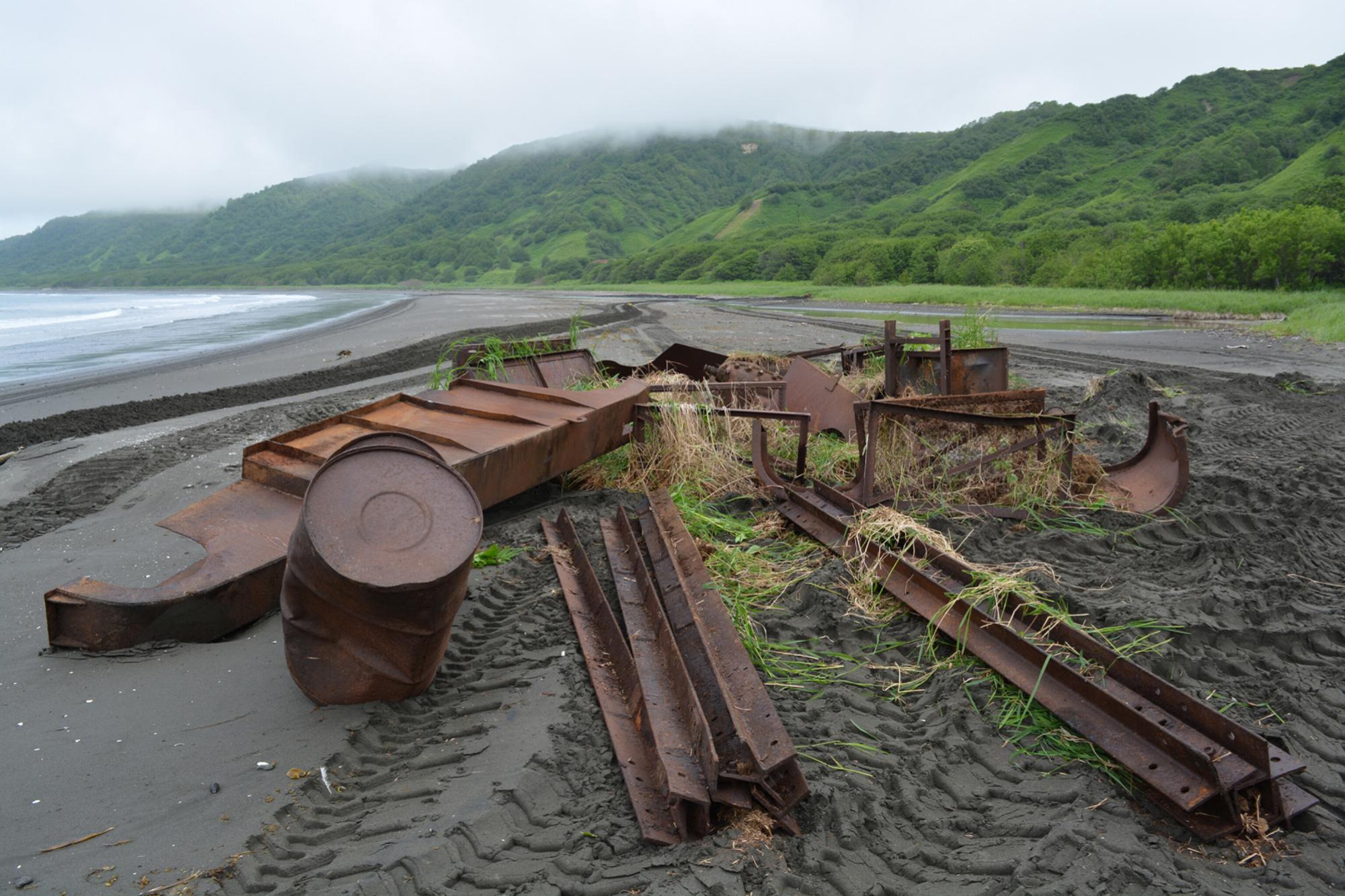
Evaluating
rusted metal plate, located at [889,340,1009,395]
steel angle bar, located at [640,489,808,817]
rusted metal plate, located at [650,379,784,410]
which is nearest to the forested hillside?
rusted metal plate, located at [889,340,1009,395]

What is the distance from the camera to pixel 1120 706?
315 centimetres

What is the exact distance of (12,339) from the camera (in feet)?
99.2

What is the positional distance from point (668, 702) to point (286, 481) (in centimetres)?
279

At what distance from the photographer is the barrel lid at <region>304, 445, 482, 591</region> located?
10.8 ft

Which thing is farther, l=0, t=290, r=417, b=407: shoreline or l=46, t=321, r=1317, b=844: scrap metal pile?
l=0, t=290, r=417, b=407: shoreline

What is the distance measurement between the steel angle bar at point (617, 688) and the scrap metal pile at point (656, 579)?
0.01 m

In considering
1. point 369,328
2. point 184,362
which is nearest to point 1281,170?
point 369,328

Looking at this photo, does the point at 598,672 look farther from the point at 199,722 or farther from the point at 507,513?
the point at 507,513

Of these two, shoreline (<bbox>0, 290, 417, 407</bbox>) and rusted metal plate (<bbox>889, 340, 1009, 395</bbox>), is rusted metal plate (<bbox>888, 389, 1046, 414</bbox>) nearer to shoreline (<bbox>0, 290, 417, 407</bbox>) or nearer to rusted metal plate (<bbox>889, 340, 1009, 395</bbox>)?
rusted metal plate (<bbox>889, 340, 1009, 395</bbox>)

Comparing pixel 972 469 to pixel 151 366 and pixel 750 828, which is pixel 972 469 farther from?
pixel 151 366

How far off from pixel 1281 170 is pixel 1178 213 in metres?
15.3

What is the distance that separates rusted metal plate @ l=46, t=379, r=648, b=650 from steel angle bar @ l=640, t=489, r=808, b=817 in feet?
3.92

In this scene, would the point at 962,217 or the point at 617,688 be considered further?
the point at 962,217

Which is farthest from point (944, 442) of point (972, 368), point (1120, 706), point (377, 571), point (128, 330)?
point (128, 330)
